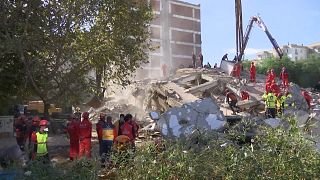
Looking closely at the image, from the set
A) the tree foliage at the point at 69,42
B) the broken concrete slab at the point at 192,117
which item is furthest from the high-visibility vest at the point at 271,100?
the tree foliage at the point at 69,42

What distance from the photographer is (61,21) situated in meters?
14.8

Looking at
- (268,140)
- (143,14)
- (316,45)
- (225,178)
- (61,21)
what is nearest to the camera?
(225,178)

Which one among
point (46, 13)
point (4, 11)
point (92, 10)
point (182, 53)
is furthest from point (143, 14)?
point (182, 53)

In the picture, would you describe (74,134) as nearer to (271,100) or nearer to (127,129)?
(127,129)

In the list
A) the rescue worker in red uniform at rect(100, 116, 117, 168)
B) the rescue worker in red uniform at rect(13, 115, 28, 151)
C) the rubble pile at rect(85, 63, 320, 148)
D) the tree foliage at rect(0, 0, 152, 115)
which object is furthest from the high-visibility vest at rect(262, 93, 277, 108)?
the rescue worker in red uniform at rect(13, 115, 28, 151)

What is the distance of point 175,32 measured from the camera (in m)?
65.4

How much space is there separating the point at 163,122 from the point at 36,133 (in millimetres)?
4420

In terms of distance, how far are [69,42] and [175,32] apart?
5105cm

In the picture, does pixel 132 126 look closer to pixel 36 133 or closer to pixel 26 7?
pixel 36 133

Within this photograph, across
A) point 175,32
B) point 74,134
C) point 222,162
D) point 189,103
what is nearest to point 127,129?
point 74,134

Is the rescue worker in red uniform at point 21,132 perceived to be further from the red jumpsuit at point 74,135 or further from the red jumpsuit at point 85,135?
the red jumpsuit at point 85,135

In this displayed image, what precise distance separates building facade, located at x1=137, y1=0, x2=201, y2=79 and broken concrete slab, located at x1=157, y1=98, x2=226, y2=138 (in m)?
45.2

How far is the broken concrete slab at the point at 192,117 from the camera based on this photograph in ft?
44.8

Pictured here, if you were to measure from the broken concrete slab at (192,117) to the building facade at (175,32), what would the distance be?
148 feet
